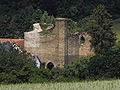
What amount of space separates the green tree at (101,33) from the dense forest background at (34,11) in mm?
12359

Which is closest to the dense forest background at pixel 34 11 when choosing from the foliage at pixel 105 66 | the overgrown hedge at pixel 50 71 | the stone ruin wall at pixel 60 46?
the stone ruin wall at pixel 60 46

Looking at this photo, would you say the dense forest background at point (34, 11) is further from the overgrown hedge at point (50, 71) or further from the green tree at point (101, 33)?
the overgrown hedge at point (50, 71)

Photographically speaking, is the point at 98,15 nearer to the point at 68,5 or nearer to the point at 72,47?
the point at 72,47

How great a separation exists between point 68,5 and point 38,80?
47.3 meters

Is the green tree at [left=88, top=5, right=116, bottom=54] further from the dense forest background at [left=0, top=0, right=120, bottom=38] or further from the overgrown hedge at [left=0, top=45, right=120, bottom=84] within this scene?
the overgrown hedge at [left=0, top=45, right=120, bottom=84]

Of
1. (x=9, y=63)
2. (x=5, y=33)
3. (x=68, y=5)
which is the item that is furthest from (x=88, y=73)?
(x=68, y=5)

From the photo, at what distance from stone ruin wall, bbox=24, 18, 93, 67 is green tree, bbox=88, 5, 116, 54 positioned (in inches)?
34.6

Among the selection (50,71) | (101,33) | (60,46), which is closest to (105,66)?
(50,71)

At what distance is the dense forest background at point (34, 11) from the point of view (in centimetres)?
6078

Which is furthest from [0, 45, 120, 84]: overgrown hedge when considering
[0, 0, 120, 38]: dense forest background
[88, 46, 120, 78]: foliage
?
[0, 0, 120, 38]: dense forest background

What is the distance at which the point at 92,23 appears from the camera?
164 feet

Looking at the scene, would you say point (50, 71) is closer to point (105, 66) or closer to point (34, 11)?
point (105, 66)

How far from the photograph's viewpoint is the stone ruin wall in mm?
47000

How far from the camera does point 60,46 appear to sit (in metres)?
47.4
